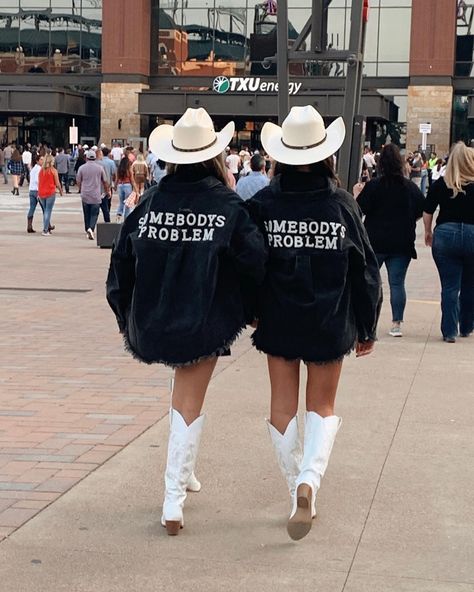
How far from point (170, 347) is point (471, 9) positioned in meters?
49.0

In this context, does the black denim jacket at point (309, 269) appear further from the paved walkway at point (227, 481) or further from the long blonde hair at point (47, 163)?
the long blonde hair at point (47, 163)

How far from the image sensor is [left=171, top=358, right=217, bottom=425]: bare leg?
15.6ft

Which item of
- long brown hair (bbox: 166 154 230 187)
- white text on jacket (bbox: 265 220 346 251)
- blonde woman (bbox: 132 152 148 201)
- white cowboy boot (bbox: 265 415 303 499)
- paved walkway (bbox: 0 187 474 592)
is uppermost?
long brown hair (bbox: 166 154 230 187)

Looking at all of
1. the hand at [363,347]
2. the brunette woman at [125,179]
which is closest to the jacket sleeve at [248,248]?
the hand at [363,347]

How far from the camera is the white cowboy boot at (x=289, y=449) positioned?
15.9ft

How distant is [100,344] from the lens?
31.2 ft

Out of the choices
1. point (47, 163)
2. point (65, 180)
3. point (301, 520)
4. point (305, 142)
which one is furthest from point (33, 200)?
point (65, 180)

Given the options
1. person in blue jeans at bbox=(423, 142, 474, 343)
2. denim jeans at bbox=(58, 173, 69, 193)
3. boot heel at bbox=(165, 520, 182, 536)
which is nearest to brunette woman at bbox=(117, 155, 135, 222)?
person in blue jeans at bbox=(423, 142, 474, 343)

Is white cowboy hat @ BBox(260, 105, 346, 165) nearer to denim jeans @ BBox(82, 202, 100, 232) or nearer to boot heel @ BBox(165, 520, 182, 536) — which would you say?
boot heel @ BBox(165, 520, 182, 536)

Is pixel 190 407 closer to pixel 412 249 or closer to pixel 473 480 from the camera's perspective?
pixel 473 480

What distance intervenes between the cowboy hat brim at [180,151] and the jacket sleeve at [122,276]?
0.37 meters

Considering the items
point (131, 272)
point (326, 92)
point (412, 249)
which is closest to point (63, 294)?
point (412, 249)

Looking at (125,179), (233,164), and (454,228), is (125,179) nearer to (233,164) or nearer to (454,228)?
(233,164)

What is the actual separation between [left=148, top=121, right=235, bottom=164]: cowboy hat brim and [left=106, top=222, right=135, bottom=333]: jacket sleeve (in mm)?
368
